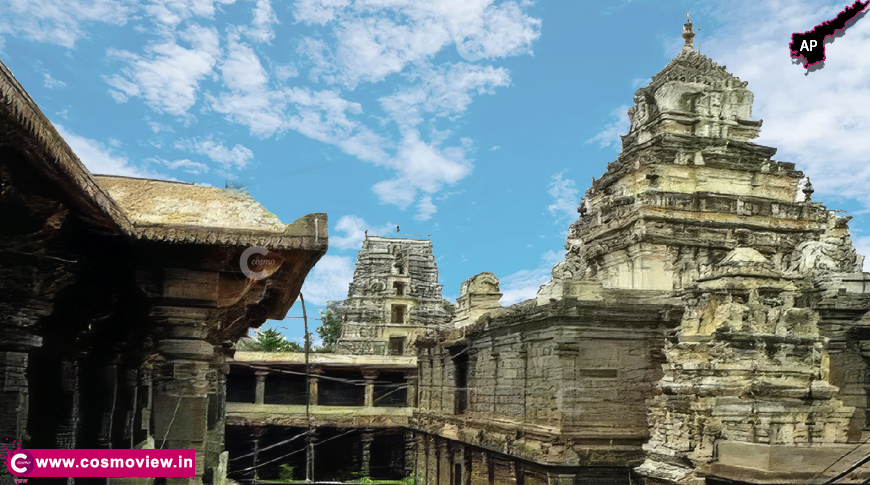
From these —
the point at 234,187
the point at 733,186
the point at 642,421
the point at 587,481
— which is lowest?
the point at 587,481

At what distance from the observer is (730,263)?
13914 millimetres

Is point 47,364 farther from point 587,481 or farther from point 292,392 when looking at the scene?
point 292,392

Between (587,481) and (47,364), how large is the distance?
12.2 m

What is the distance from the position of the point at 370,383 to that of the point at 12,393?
2860 cm

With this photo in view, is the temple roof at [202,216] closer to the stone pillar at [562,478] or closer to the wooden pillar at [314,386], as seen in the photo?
the stone pillar at [562,478]

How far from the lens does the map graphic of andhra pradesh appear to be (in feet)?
26.3

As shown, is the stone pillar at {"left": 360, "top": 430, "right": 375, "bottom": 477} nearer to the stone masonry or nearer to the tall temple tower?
the stone masonry

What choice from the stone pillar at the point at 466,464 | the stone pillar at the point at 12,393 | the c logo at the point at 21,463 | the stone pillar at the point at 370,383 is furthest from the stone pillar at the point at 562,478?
the stone pillar at the point at 370,383

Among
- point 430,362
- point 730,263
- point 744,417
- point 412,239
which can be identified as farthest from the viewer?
point 412,239

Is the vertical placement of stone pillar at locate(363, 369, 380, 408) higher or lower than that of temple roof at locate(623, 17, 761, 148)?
lower

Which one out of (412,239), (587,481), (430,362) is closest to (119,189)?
(587,481)

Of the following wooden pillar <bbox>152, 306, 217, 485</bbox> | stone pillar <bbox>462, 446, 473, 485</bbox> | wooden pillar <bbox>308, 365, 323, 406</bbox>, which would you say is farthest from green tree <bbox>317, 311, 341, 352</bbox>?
wooden pillar <bbox>152, 306, 217, 485</bbox>

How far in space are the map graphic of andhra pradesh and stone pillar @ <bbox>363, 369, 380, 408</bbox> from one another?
2744 cm

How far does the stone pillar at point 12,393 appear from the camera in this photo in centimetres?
552
